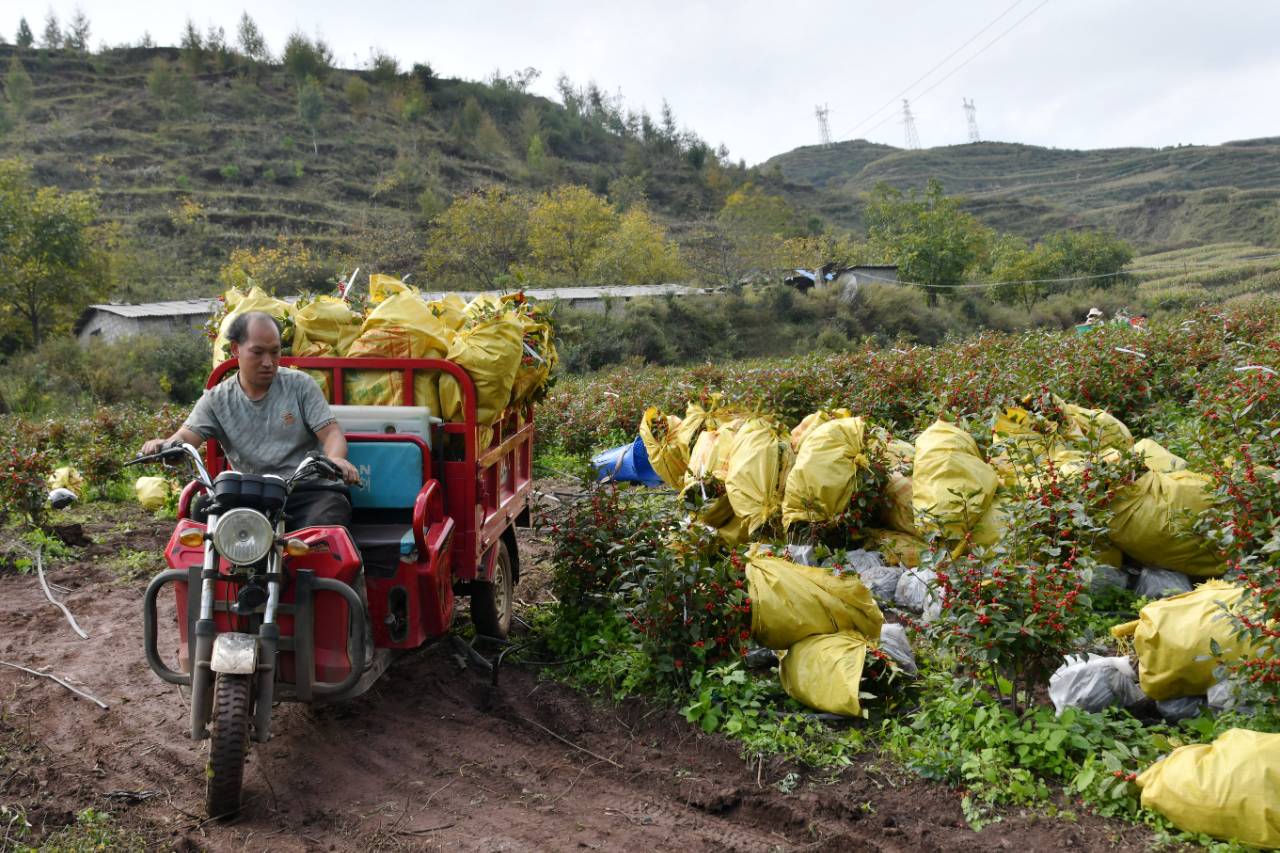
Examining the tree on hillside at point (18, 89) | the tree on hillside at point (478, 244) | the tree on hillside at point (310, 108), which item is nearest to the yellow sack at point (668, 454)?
the tree on hillside at point (478, 244)

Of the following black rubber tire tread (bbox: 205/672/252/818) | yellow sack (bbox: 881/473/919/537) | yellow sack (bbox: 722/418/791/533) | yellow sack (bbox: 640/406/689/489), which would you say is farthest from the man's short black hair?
yellow sack (bbox: 640/406/689/489)

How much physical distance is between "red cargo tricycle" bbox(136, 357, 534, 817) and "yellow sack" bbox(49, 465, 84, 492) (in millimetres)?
6139

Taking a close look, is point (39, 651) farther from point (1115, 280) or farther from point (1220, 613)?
point (1115, 280)

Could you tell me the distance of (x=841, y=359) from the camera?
407 inches

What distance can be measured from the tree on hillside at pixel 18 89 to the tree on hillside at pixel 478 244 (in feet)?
107

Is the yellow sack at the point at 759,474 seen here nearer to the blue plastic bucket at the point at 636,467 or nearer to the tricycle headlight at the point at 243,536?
the blue plastic bucket at the point at 636,467

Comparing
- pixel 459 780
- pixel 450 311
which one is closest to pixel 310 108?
pixel 450 311

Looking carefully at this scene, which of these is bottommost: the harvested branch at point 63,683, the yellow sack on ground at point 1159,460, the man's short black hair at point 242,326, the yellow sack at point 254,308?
the harvested branch at point 63,683

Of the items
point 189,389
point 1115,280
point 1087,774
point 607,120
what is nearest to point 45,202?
point 189,389

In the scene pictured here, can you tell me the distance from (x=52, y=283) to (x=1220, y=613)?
3276cm

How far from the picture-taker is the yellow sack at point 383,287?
5.27 metres

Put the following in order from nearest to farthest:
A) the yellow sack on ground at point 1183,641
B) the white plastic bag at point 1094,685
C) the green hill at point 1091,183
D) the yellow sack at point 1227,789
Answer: the yellow sack at point 1227,789, the yellow sack on ground at point 1183,641, the white plastic bag at point 1094,685, the green hill at point 1091,183

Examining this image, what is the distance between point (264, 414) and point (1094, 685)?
3766mm

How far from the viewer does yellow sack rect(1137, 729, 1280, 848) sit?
2.91 m
